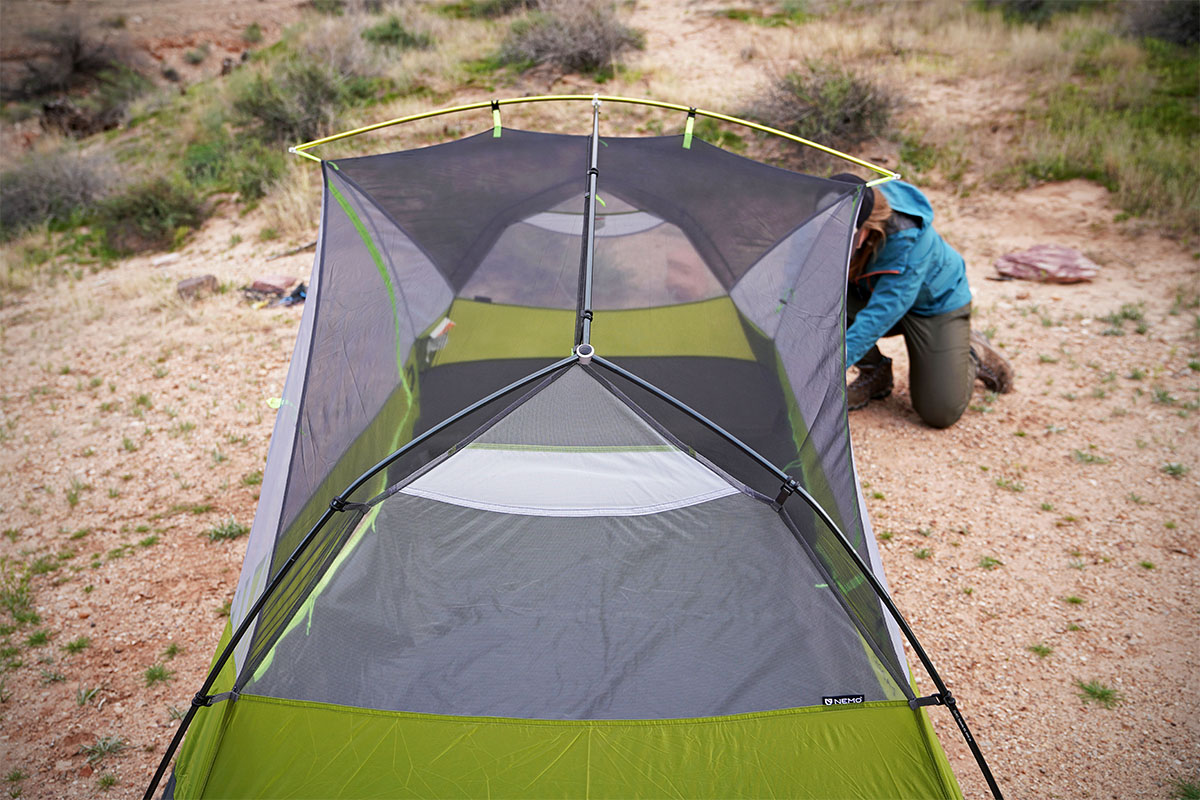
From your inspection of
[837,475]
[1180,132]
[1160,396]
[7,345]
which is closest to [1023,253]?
[1160,396]

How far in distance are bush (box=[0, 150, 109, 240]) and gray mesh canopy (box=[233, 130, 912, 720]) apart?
24.1ft

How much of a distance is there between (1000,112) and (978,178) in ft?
4.34

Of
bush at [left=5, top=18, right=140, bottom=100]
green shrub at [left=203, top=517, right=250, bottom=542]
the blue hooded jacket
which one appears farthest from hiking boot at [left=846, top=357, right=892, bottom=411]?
bush at [left=5, top=18, right=140, bottom=100]

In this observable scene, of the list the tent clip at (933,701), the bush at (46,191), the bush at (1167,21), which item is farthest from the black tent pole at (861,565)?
the bush at (1167,21)

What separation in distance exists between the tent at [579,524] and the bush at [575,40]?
717cm

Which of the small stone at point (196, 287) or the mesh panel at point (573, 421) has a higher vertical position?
the mesh panel at point (573, 421)

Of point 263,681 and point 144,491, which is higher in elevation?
point 263,681

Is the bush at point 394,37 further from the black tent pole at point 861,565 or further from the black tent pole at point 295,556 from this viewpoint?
the black tent pole at point 861,565

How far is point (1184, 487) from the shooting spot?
3.62 m

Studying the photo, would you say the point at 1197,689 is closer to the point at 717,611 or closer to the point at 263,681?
the point at 717,611

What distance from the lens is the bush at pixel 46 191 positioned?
321 inches

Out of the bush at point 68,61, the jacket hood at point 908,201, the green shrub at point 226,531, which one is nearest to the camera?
the green shrub at point 226,531

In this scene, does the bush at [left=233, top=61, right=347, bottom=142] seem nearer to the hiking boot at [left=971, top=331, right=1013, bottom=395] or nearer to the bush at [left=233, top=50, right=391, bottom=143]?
the bush at [left=233, top=50, right=391, bottom=143]

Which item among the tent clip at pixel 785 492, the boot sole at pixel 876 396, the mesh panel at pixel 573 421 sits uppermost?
the mesh panel at pixel 573 421
